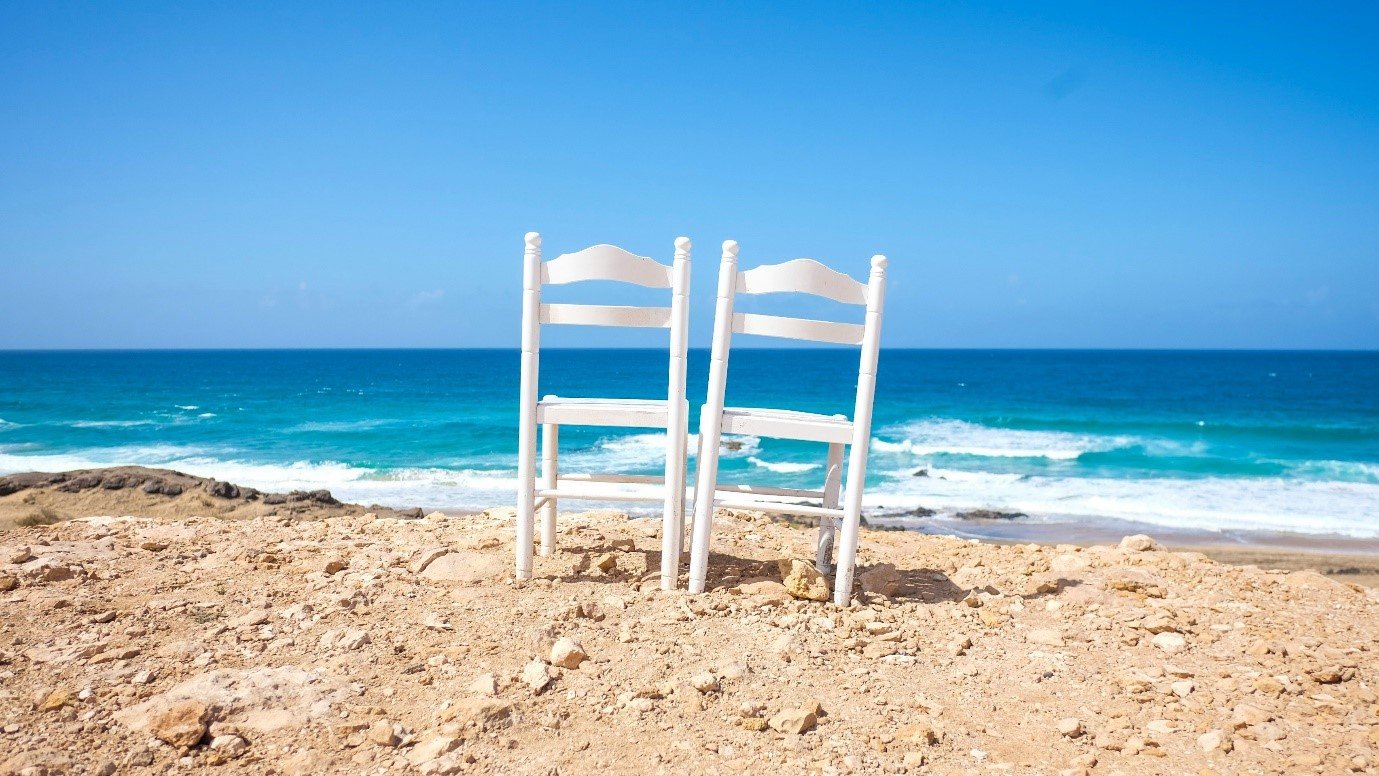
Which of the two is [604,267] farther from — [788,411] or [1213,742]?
[1213,742]

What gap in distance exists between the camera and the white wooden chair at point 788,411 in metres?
4.12

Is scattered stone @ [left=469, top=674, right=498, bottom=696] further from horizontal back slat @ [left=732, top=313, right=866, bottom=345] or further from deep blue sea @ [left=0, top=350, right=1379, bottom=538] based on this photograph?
deep blue sea @ [left=0, top=350, right=1379, bottom=538]

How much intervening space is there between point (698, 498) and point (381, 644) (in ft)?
5.65

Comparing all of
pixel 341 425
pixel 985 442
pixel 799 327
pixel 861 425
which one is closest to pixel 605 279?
pixel 799 327

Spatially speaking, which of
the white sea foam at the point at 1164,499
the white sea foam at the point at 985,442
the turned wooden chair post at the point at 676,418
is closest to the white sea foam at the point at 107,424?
the white sea foam at the point at 985,442

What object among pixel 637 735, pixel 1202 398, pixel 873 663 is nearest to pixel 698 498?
pixel 873 663

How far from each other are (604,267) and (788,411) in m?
1.23

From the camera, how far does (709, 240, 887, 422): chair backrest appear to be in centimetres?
409

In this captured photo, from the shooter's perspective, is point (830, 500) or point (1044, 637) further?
point (830, 500)

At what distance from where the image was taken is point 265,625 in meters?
3.88

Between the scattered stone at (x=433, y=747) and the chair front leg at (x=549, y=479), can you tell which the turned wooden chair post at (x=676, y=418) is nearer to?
the chair front leg at (x=549, y=479)

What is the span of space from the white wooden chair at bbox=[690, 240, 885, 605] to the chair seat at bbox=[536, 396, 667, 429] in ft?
0.85

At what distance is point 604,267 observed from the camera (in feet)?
13.5

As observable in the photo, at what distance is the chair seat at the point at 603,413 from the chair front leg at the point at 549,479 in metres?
0.20
